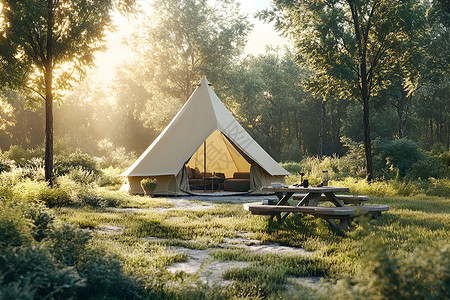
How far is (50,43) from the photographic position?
999 cm

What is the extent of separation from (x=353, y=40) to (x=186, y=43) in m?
15.6

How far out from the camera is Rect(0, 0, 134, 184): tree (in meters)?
9.29

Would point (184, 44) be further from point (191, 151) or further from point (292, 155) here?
point (191, 151)

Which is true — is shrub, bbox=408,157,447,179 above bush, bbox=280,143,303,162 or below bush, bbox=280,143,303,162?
below

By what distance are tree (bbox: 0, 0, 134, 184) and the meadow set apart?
10.6 ft

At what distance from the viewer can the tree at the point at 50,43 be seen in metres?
9.29

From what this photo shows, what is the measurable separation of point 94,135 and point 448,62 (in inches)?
1447

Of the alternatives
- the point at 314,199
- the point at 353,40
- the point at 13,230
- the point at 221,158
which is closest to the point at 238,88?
the point at 221,158

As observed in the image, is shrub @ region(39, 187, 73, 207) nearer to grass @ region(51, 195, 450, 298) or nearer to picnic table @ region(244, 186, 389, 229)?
grass @ region(51, 195, 450, 298)

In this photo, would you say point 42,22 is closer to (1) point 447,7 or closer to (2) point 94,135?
(1) point 447,7

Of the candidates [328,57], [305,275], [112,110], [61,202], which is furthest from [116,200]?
[112,110]

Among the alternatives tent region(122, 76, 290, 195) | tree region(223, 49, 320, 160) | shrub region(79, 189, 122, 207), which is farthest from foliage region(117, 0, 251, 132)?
shrub region(79, 189, 122, 207)

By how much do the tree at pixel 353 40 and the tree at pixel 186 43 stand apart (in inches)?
506

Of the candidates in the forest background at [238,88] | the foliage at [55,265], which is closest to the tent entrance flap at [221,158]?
the forest background at [238,88]
